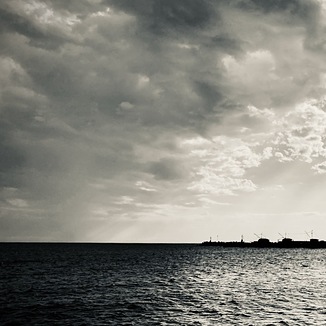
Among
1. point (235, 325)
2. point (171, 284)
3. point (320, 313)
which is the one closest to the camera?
point (235, 325)

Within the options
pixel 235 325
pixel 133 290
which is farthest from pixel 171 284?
pixel 235 325

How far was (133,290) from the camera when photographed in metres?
59.1

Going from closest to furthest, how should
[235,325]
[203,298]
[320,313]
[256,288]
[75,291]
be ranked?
[235,325] → [320,313] → [203,298] → [75,291] → [256,288]

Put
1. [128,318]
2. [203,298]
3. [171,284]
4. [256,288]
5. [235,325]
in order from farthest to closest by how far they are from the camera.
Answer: [171,284], [256,288], [203,298], [128,318], [235,325]

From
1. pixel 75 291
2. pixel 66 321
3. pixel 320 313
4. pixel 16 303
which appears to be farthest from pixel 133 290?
pixel 320 313

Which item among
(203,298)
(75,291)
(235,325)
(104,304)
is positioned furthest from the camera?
(75,291)

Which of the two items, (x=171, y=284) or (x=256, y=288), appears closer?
(x=256, y=288)

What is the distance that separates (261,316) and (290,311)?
525 centimetres

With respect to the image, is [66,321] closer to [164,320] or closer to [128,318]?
[128,318]

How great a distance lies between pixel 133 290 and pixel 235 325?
2699cm

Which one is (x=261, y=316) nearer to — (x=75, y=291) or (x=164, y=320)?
(x=164, y=320)

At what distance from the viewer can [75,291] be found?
5662 centimetres

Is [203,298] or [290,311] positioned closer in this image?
[290,311]

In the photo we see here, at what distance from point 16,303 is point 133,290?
1938 cm
